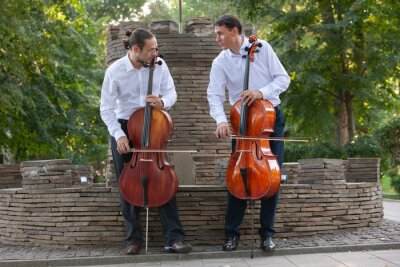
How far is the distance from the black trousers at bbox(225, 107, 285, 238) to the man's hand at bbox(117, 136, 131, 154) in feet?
3.09

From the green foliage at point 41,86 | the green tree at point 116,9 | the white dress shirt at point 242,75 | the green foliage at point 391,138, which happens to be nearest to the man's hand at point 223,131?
the white dress shirt at point 242,75

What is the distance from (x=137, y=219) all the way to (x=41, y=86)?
10.7 metres

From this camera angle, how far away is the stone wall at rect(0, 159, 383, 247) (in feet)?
21.8

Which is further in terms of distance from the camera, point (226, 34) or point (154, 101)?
point (226, 34)

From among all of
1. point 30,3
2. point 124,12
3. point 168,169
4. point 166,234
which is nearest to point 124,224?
point 166,234

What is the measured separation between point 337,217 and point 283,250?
4.03 ft

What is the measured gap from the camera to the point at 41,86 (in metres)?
16.3

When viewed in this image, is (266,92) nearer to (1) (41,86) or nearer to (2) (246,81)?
(2) (246,81)

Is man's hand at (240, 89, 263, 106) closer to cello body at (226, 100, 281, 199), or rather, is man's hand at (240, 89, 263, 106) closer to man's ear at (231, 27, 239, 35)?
cello body at (226, 100, 281, 199)

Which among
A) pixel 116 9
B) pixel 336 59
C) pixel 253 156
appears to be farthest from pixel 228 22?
pixel 116 9

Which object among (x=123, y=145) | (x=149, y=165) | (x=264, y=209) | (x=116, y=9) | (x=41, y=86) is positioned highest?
(x=116, y=9)

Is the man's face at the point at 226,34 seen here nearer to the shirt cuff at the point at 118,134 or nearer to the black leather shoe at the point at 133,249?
the shirt cuff at the point at 118,134

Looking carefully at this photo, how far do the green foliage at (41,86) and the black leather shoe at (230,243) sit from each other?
327 inches

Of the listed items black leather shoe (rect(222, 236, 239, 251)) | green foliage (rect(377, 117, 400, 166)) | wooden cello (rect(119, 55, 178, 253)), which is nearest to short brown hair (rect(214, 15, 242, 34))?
wooden cello (rect(119, 55, 178, 253))
